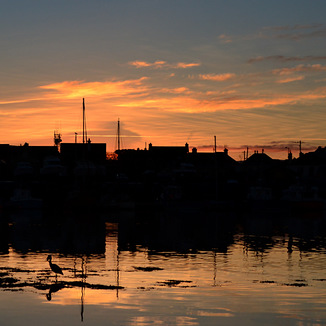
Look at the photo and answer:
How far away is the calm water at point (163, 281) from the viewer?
25344 mm

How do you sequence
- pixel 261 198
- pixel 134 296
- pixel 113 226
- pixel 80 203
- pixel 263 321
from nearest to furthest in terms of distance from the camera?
pixel 263 321
pixel 134 296
pixel 113 226
pixel 80 203
pixel 261 198

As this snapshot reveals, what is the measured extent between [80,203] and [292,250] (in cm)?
5478

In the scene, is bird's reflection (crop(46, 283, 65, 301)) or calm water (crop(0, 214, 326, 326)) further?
bird's reflection (crop(46, 283, 65, 301))

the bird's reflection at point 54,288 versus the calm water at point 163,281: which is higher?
the bird's reflection at point 54,288

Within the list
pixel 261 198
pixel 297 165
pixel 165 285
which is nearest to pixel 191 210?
pixel 261 198

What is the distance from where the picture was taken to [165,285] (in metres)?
32.2

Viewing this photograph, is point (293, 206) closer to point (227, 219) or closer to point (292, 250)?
point (227, 219)

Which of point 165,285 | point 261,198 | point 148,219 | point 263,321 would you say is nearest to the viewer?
point 263,321

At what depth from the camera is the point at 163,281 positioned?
33562 millimetres

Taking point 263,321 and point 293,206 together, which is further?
point 293,206

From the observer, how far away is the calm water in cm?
2534

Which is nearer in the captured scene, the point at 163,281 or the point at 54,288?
the point at 54,288

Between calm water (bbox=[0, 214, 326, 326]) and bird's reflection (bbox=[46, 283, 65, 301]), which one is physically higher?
bird's reflection (bbox=[46, 283, 65, 301])

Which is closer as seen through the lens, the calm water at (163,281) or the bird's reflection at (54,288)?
the calm water at (163,281)
